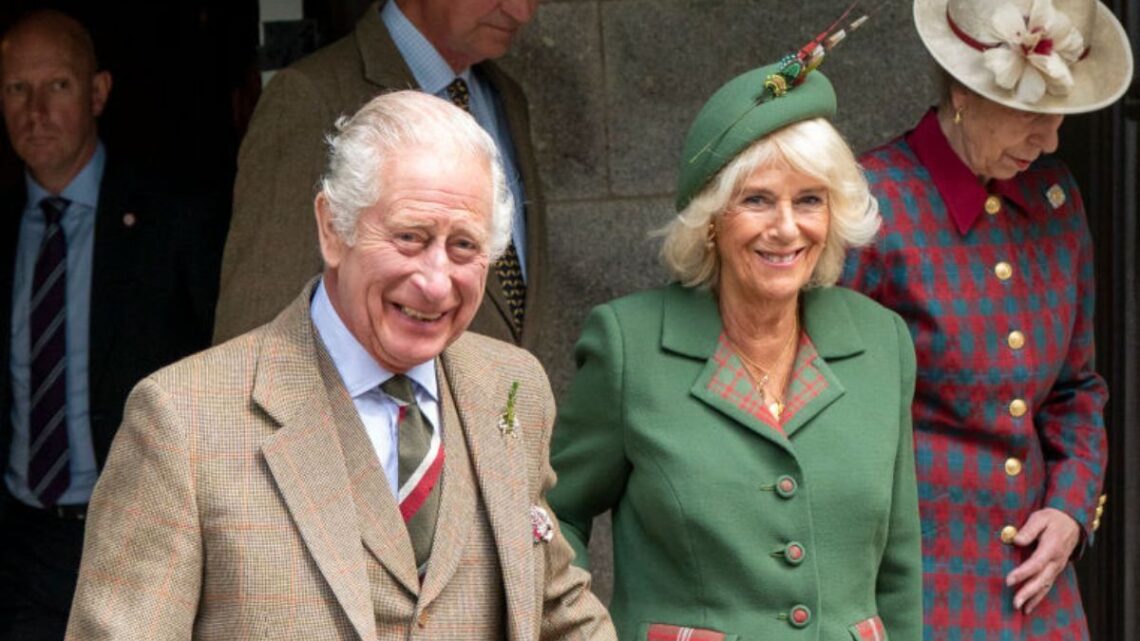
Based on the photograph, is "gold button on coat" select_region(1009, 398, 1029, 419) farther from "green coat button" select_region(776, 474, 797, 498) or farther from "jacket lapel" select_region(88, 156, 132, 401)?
"jacket lapel" select_region(88, 156, 132, 401)

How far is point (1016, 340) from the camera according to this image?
4703 millimetres

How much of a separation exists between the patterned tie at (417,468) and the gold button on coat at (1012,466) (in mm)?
1631

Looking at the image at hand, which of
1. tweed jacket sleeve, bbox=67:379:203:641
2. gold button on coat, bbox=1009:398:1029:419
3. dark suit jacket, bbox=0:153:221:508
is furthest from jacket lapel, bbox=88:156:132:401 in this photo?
tweed jacket sleeve, bbox=67:379:203:641

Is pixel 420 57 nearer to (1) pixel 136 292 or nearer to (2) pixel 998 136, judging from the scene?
(1) pixel 136 292

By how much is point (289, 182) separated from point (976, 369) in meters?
1.51

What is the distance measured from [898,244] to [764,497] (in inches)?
28.8

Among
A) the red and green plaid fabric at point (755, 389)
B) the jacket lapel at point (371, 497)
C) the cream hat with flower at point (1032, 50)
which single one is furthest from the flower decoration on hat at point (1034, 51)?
the jacket lapel at point (371, 497)

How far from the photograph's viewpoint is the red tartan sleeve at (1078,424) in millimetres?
4785

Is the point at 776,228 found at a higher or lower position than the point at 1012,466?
higher

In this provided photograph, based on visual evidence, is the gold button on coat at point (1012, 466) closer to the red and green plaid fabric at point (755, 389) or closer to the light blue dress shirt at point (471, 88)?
the red and green plaid fabric at point (755, 389)

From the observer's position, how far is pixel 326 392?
3.42 m

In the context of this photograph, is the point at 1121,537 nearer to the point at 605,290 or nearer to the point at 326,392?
the point at 605,290

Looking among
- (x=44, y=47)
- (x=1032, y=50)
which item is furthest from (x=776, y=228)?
(x=44, y=47)

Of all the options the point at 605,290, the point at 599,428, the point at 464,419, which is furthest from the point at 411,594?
the point at 605,290
